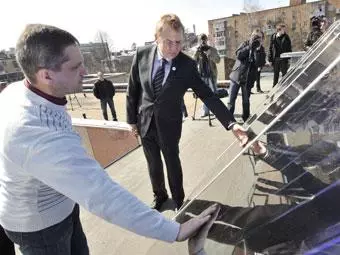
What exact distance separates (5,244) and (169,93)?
5.15 feet

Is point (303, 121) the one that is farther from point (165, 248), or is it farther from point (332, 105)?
point (165, 248)

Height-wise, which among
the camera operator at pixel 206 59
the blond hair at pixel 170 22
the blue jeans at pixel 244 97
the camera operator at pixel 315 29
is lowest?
the blue jeans at pixel 244 97

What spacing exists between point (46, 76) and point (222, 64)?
1111 centimetres

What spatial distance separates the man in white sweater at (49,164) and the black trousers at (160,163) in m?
1.51

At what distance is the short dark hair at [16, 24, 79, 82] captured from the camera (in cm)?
120

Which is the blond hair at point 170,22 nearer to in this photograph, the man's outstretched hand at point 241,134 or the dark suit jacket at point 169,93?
the dark suit jacket at point 169,93

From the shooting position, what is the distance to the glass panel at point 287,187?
1.35m

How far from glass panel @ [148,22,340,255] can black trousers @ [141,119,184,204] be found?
1104 millimetres

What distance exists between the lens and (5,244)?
6.02 ft

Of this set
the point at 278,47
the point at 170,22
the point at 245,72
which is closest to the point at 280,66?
the point at 278,47

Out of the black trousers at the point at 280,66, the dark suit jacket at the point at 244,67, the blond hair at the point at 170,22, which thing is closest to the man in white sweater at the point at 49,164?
the blond hair at the point at 170,22

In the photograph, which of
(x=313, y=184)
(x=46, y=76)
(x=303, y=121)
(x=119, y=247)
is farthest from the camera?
(x=119, y=247)

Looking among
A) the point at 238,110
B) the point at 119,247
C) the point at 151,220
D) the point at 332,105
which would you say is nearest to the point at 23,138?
the point at 151,220

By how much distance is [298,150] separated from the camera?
1731mm
